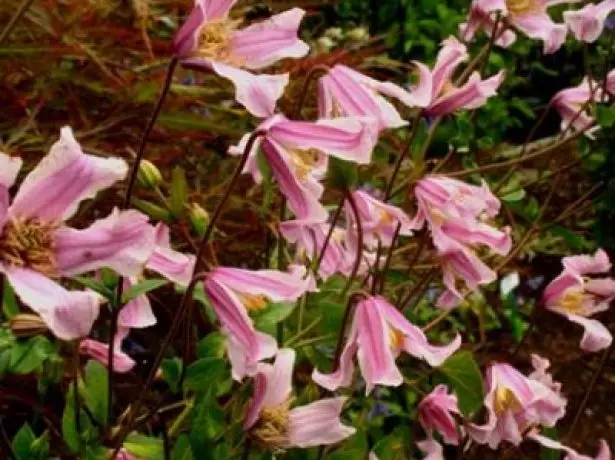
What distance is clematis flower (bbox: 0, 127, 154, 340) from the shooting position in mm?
725

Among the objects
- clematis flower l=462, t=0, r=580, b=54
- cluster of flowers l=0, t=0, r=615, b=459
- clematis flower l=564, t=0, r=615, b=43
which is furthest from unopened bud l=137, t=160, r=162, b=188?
clematis flower l=564, t=0, r=615, b=43

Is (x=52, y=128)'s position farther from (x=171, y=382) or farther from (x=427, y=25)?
(x=427, y=25)

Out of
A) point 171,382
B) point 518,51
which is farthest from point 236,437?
point 518,51

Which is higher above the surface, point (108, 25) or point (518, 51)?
point (108, 25)

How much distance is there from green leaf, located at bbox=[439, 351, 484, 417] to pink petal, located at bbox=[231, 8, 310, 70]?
0.25 meters

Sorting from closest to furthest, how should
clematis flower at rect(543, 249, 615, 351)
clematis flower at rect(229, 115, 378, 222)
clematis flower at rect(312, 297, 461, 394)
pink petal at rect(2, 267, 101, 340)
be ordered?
pink petal at rect(2, 267, 101, 340), clematis flower at rect(229, 115, 378, 222), clematis flower at rect(312, 297, 461, 394), clematis flower at rect(543, 249, 615, 351)

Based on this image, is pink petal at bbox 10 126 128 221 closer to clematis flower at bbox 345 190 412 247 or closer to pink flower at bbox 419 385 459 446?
clematis flower at bbox 345 190 412 247

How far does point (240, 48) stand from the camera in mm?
935

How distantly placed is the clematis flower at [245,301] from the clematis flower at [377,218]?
14 centimetres

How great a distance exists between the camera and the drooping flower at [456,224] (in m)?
1.07

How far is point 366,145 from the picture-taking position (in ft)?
2.84

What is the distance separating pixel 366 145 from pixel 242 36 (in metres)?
0.12

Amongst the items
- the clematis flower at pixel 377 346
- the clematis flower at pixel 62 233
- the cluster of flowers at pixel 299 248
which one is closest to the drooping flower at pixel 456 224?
the cluster of flowers at pixel 299 248

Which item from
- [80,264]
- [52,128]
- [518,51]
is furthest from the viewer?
[518,51]
